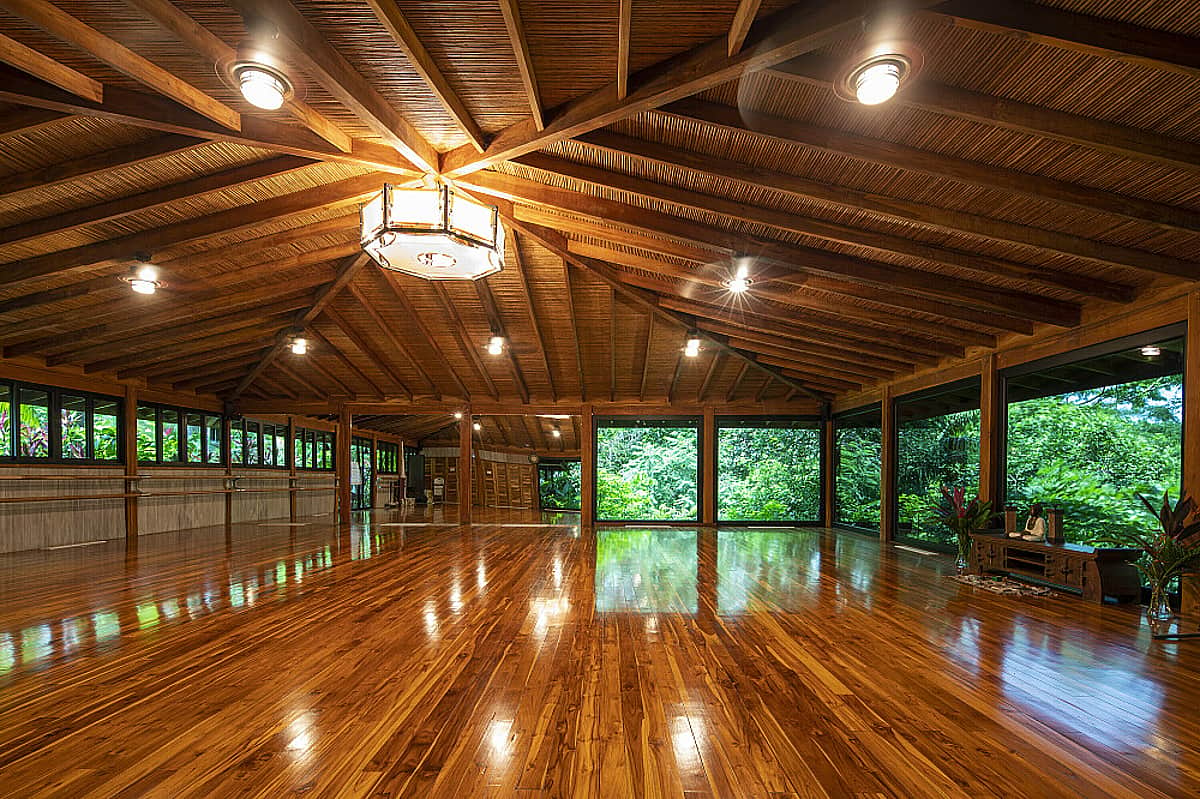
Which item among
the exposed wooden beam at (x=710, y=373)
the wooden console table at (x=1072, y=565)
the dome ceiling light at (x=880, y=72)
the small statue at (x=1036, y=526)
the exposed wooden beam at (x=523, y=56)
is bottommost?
the wooden console table at (x=1072, y=565)

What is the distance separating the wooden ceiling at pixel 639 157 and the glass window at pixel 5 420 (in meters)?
0.45

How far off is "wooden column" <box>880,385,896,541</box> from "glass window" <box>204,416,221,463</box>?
1232 centimetres

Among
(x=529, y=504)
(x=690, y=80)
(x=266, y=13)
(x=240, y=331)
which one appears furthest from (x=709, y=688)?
(x=529, y=504)

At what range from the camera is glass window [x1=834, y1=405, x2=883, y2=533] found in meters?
→ 11.1

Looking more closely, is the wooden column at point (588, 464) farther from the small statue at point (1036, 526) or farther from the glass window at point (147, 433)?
the small statue at point (1036, 526)

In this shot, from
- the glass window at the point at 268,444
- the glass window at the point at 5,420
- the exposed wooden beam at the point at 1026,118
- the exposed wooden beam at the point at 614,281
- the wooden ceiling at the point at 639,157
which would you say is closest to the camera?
the wooden ceiling at the point at 639,157

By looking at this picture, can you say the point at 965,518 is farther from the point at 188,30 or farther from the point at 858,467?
the point at 188,30

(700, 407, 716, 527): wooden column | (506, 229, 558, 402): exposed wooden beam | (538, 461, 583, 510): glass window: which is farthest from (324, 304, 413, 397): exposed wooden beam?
(538, 461, 583, 510): glass window

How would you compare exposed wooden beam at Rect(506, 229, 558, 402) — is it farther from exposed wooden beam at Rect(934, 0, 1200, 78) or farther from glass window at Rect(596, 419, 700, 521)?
exposed wooden beam at Rect(934, 0, 1200, 78)

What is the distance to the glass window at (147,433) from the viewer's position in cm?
1095

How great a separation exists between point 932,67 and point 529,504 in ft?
56.3

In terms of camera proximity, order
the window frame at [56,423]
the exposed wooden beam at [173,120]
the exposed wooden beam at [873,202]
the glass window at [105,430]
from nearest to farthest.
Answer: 1. the exposed wooden beam at [173,120]
2. the exposed wooden beam at [873,202]
3. the window frame at [56,423]
4. the glass window at [105,430]

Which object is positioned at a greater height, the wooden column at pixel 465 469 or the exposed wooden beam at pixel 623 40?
the exposed wooden beam at pixel 623 40

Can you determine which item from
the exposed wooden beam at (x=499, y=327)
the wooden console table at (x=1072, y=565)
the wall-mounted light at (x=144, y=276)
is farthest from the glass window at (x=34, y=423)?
the wooden console table at (x=1072, y=565)
